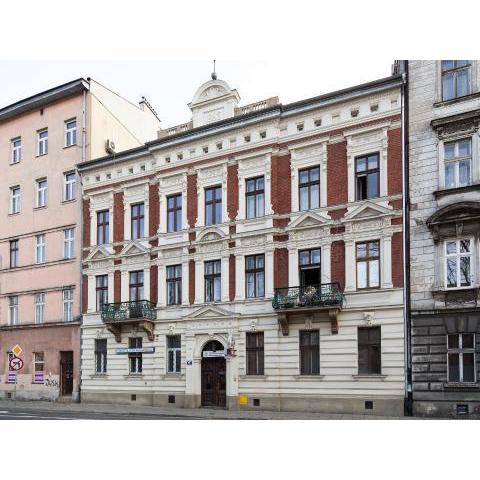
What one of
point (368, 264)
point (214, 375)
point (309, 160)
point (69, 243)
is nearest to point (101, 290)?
point (69, 243)

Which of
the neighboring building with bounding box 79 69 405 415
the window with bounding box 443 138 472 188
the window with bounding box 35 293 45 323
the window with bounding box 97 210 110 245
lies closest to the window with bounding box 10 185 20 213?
the window with bounding box 35 293 45 323

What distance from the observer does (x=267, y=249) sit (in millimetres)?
27203

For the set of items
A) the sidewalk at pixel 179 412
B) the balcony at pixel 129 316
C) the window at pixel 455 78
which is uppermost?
the window at pixel 455 78

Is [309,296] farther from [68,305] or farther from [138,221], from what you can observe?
[68,305]

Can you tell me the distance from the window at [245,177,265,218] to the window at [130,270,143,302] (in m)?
6.95

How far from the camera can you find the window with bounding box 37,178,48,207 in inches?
1458

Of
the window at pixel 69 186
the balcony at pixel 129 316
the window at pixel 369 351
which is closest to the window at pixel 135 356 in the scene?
the balcony at pixel 129 316

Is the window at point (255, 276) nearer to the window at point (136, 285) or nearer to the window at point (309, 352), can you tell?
the window at point (309, 352)

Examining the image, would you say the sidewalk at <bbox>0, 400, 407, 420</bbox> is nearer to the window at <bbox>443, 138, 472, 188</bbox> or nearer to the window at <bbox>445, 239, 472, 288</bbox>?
the window at <bbox>445, 239, 472, 288</bbox>

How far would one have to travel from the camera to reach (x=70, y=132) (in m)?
36.3

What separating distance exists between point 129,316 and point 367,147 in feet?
45.5

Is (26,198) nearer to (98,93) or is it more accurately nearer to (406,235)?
(98,93)

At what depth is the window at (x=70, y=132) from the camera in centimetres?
3600

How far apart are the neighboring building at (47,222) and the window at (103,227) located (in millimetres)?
1407
